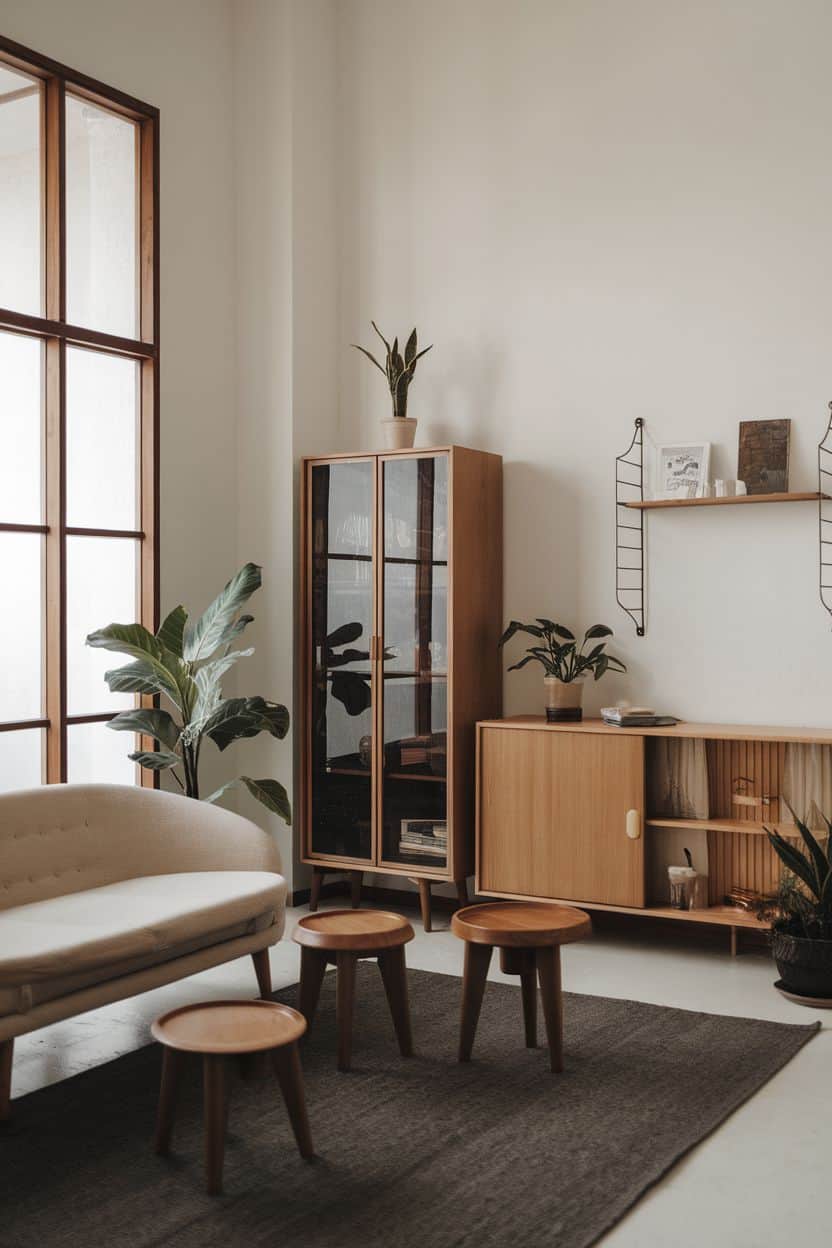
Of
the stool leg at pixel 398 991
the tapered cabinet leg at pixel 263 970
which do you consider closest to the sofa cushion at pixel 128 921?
the tapered cabinet leg at pixel 263 970

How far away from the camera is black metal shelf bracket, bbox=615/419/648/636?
16.0 ft

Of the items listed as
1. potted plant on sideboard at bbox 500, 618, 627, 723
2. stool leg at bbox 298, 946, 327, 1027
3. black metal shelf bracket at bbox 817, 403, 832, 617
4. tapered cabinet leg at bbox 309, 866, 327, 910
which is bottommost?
tapered cabinet leg at bbox 309, 866, 327, 910

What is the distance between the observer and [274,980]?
4.21 m

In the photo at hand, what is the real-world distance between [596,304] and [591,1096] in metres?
3.12

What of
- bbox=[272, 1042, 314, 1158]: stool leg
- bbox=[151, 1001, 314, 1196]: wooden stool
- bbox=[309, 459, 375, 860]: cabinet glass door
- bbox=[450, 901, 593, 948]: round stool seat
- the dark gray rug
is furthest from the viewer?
bbox=[309, 459, 375, 860]: cabinet glass door

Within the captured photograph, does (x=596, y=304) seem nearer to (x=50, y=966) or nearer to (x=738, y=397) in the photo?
(x=738, y=397)

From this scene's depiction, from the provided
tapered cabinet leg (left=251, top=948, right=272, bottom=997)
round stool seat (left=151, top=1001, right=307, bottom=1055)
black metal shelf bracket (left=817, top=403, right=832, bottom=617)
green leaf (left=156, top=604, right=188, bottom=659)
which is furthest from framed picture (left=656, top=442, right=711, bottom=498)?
round stool seat (left=151, top=1001, right=307, bottom=1055)

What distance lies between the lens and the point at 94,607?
4.91 meters

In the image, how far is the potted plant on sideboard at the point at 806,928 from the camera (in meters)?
3.88

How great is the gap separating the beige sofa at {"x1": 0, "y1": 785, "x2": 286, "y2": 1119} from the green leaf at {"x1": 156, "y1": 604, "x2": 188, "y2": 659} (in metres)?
0.77

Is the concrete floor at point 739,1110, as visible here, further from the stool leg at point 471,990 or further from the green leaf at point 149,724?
the green leaf at point 149,724

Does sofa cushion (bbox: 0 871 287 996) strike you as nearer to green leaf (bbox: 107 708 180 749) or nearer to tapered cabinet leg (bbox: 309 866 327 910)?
green leaf (bbox: 107 708 180 749)

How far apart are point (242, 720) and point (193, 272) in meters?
2.00

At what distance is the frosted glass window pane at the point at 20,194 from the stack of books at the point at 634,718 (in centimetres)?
262
